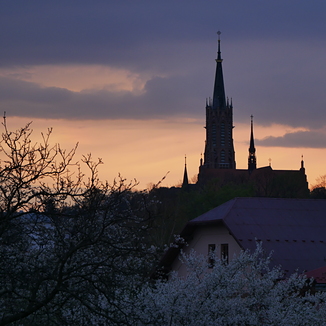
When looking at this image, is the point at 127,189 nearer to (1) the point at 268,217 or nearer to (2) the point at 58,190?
(2) the point at 58,190

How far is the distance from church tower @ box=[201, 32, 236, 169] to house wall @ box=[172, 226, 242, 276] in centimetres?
15230

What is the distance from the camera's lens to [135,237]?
1349 centimetres

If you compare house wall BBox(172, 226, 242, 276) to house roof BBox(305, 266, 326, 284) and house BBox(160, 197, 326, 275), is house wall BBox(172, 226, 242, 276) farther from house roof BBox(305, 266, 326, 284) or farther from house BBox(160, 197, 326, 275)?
house roof BBox(305, 266, 326, 284)

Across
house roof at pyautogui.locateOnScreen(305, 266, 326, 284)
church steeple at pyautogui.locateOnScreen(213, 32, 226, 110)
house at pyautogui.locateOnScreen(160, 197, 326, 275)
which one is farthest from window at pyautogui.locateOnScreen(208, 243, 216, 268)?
church steeple at pyautogui.locateOnScreen(213, 32, 226, 110)

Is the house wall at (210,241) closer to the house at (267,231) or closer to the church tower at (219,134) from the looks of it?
the house at (267,231)

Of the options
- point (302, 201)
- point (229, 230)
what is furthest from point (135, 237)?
point (302, 201)

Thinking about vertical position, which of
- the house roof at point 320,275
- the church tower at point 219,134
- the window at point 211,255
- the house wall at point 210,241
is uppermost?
the church tower at point 219,134

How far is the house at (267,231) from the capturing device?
29.9 m

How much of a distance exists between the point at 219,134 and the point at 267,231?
157m

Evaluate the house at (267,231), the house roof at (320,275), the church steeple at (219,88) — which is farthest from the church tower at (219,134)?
the house roof at (320,275)

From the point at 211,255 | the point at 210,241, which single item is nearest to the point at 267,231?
the point at 210,241

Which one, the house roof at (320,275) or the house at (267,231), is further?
the house at (267,231)

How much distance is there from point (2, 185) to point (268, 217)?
20696 mm

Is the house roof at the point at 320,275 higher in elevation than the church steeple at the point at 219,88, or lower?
lower
